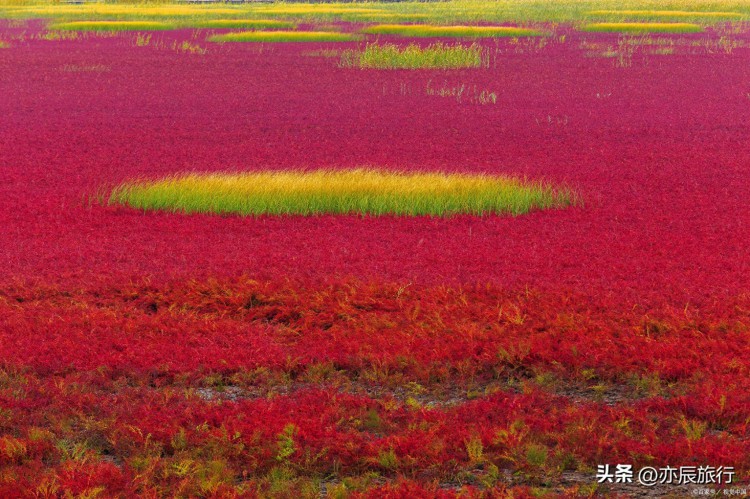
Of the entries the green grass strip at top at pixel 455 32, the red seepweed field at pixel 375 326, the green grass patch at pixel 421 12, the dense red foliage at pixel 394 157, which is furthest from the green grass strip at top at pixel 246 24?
the red seepweed field at pixel 375 326

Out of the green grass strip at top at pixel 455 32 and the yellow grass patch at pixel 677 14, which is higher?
the yellow grass patch at pixel 677 14

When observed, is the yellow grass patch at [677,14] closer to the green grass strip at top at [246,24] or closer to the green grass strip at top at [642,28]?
the green grass strip at top at [642,28]

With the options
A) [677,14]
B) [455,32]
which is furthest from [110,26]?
[677,14]

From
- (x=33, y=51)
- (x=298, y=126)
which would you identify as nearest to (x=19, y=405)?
(x=298, y=126)

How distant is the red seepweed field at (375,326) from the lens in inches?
181

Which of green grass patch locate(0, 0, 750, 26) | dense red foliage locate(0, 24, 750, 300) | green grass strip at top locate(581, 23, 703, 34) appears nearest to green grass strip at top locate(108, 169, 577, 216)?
dense red foliage locate(0, 24, 750, 300)

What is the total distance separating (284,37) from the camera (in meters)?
35.1

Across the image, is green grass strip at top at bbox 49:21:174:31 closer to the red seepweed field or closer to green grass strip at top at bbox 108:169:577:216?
the red seepweed field

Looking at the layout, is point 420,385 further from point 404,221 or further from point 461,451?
point 404,221

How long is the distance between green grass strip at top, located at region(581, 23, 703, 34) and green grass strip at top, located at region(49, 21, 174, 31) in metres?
16.5

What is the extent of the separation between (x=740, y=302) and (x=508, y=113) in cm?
1113

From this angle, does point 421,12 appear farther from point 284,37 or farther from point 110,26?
point 284,37

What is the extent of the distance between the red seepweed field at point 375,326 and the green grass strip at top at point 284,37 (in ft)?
65.2

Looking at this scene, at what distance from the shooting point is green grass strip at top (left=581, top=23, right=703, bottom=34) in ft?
126
